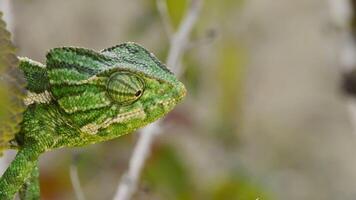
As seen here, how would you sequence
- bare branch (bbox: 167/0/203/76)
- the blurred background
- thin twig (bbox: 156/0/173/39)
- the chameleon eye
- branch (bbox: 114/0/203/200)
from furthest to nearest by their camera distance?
1. the blurred background
2. thin twig (bbox: 156/0/173/39)
3. bare branch (bbox: 167/0/203/76)
4. branch (bbox: 114/0/203/200)
5. the chameleon eye

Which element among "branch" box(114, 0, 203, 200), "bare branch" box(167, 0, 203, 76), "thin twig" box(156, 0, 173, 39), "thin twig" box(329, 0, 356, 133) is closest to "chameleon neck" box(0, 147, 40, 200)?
"branch" box(114, 0, 203, 200)

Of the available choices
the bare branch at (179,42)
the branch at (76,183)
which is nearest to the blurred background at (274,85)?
the bare branch at (179,42)

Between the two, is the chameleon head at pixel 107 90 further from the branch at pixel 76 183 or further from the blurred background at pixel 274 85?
the blurred background at pixel 274 85

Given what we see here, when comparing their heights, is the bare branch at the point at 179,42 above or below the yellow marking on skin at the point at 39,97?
above

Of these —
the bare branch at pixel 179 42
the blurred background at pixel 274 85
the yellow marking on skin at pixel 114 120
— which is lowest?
the yellow marking on skin at pixel 114 120

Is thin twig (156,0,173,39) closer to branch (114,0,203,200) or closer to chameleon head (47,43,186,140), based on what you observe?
branch (114,0,203,200)

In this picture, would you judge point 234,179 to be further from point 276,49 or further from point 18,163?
point 276,49

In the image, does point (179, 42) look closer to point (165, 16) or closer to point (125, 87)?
point (165, 16)

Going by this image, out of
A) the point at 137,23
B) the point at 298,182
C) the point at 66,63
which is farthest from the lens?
the point at 298,182

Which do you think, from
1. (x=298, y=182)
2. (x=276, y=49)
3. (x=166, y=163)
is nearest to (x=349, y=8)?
(x=166, y=163)
